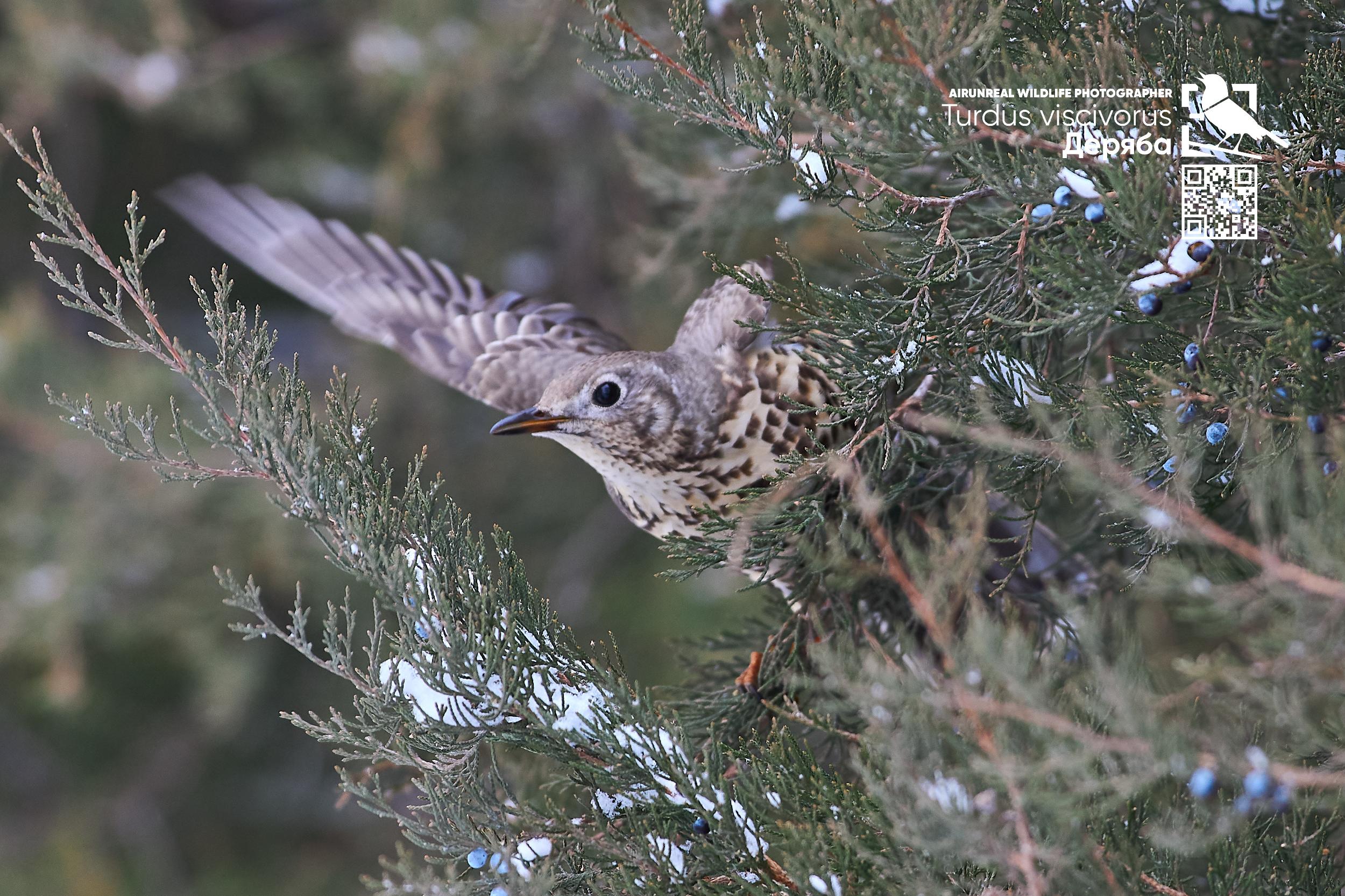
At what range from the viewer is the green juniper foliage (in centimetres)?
92

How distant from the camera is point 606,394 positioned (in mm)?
1778

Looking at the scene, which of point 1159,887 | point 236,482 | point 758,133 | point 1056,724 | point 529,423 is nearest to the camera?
point 1056,724

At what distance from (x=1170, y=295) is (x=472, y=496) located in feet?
10.8

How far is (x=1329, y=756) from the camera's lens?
3.59ft

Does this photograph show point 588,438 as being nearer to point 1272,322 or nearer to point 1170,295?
point 1170,295

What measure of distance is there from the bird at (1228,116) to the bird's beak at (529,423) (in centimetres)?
103

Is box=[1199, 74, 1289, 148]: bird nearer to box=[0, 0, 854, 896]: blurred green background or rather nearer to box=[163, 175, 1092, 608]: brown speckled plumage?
box=[163, 175, 1092, 608]: brown speckled plumage

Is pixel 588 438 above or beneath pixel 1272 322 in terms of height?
beneath

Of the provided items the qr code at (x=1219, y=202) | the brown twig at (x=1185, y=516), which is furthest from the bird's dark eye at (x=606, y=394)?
the qr code at (x=1219, y=202)

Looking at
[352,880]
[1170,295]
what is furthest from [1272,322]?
[352,880]

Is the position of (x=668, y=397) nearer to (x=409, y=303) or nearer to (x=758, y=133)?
(x=758, y=133)

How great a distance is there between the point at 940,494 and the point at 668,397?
52cm

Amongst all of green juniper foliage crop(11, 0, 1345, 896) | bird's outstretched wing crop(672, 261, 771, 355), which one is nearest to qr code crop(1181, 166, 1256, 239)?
green juniper foliage crop(11, 0, 1345, 896)

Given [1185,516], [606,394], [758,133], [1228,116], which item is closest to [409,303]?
[606,394]
